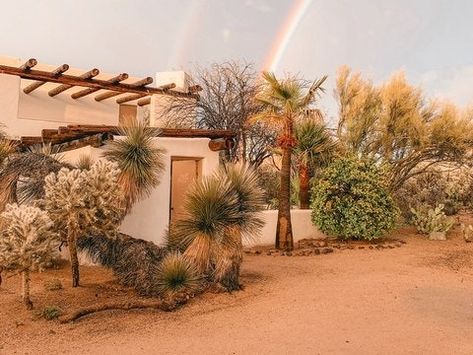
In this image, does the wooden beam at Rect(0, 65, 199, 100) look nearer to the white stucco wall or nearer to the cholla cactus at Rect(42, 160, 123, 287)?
the white stucco wall

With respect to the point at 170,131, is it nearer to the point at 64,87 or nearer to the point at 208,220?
the point at 208,220

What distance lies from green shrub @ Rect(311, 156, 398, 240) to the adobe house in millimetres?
4242

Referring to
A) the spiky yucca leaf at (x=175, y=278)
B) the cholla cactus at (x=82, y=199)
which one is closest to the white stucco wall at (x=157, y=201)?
the spiky yucca leaf at (x=175, y=278)

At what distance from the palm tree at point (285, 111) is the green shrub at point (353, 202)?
195 cm

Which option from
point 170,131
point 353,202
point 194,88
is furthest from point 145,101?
point 353,202

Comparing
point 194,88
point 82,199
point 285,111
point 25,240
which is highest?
point 194,88

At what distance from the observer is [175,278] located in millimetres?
7969

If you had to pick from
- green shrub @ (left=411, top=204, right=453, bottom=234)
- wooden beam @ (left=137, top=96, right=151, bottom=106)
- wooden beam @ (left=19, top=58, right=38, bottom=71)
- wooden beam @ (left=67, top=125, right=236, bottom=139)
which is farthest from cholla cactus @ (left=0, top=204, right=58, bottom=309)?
green shrub @ (left=411, top=204, right=453, bottom=234)

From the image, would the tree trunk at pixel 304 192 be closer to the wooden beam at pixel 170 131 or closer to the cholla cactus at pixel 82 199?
the wooden beam at pixel 170 131

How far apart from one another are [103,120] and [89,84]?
11.7 feet

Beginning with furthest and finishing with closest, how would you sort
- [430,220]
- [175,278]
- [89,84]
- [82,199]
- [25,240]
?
1. [430,220]
2. [89,84]
3. [175,278]
4. [82,199]
5. [25,240]

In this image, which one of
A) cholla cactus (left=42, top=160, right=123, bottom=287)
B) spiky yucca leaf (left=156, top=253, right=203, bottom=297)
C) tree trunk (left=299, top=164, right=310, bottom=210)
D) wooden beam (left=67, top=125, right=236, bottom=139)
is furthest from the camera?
tree trunk (left=299, top=164, right=310, bottom=210)

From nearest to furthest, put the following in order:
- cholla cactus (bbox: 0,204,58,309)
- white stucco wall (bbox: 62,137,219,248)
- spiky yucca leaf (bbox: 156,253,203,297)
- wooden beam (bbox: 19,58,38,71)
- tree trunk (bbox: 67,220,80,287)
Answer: cholla cactus (bbox: 0,204,58,309) < tree trunk (bbox: 67,220,80,287) < spiky yucca leaf (bbox: 156,253,203,297) < white stucco wall (bbox: 62,137,219,248) < wooden beam (bbox: 19,58,38,71)

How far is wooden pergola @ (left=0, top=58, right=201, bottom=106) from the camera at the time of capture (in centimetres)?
1373
